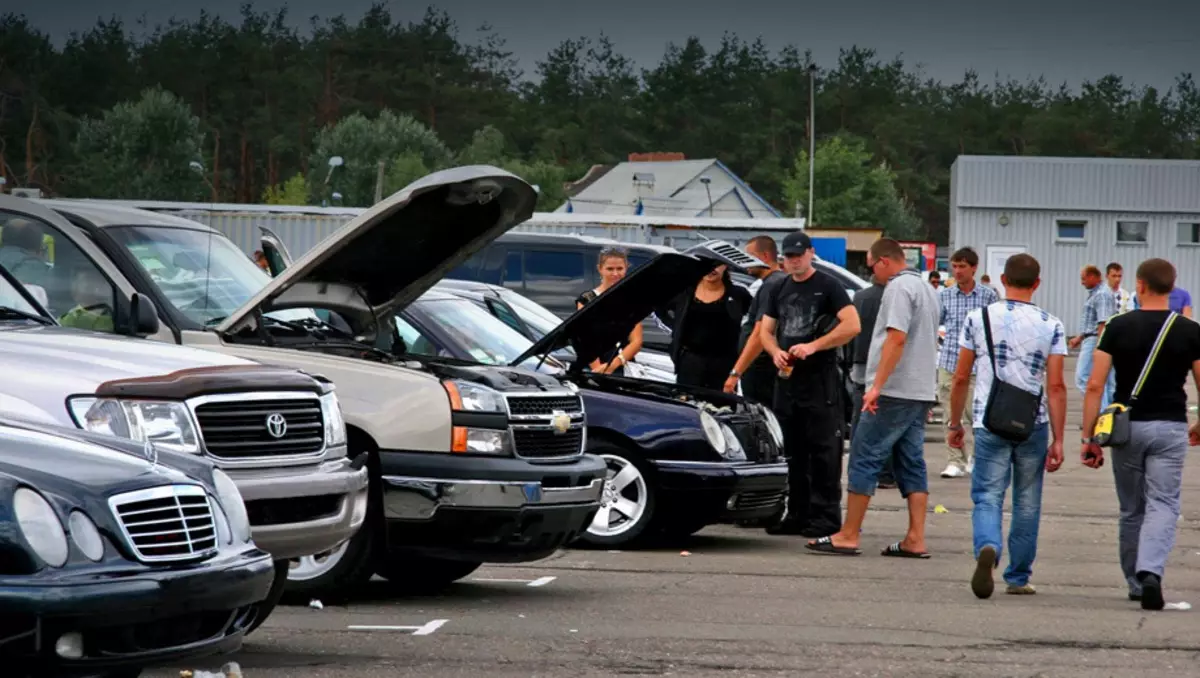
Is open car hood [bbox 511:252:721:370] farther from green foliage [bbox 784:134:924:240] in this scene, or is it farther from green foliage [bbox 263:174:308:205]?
green foliage [bbox 263:174:308:205]

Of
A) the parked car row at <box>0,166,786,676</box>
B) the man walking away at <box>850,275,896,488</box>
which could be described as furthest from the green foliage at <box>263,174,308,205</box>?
the parked car row at <box>0,166,786,676</box>

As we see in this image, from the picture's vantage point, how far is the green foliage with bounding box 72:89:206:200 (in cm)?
11394

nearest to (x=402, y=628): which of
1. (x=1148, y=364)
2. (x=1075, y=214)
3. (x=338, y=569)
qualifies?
(x=338, y=569)

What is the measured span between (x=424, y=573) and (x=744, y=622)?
6.21ft

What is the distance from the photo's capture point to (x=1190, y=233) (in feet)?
196

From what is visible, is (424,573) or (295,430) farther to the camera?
(424,573)

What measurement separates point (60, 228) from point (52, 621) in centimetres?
451

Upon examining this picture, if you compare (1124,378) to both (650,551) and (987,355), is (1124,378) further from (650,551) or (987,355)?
(650,551)

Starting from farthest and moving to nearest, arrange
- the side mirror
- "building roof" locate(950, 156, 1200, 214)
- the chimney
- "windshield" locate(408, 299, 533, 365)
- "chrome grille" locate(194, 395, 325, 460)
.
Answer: the chimney < "building roof" locate(950, 156, 1200, 214) < "windshield" locate(408, 299, 533, 365) < the side mirror < "chrome grille" locate(194, 395, 325, 460)

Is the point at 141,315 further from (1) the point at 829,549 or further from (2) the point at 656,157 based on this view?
(2) the point at 656,157

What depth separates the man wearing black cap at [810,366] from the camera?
1239 cm

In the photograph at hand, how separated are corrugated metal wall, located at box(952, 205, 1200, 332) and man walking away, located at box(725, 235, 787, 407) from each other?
45.3 metres

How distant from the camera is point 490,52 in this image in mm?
129750

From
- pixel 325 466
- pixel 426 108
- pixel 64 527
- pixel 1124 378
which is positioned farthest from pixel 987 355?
pixel 426 108
